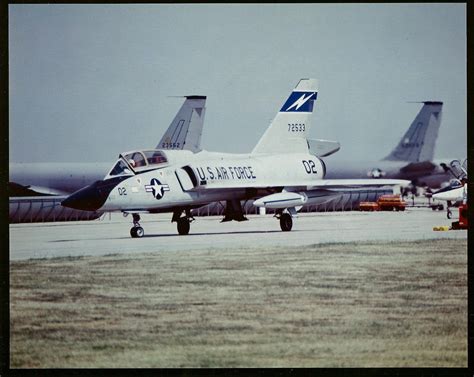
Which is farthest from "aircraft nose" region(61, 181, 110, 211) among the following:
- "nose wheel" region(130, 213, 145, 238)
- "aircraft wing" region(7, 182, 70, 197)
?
"aircraft wing" region(7, 182, 70, 197)

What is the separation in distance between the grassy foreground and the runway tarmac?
1.68 feet

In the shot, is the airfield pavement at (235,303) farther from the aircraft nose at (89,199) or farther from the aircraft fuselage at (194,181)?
the aircraft fuselage at (194,181)

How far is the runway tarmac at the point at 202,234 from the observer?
13117mm

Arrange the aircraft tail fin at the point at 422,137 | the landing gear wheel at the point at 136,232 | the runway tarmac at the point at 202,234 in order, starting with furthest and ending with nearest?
the landing gear wheel at the point at 136,232 → the runway tarmac at the point at 202,234 → the aircraft tail fin at the point at 422,137

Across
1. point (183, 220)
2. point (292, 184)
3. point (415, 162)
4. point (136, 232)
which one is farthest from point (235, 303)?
point (415, 162)

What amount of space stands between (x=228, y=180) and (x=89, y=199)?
2.71 metres

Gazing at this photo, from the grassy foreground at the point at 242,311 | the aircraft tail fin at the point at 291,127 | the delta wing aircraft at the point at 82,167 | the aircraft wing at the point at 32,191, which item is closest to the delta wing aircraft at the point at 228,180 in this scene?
the aircraft tail fin at the point at 291,127

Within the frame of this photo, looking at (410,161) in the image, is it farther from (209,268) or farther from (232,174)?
(209,268)

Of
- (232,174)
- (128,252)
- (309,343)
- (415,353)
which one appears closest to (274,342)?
(309,343)

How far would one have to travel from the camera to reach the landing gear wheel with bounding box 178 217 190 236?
16688 millimetres

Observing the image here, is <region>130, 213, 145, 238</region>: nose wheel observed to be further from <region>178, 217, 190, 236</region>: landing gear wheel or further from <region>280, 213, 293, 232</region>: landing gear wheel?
<region>280, 213, 293, 232</region>: landing gear wheel

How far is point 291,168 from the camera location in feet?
57.1

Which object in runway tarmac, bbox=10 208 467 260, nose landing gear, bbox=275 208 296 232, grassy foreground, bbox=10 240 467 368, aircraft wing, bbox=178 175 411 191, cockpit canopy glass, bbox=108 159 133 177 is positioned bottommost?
grassy foreground, bbox=10 240 467 368

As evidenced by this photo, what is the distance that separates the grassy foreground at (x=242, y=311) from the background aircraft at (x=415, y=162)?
216 cm
